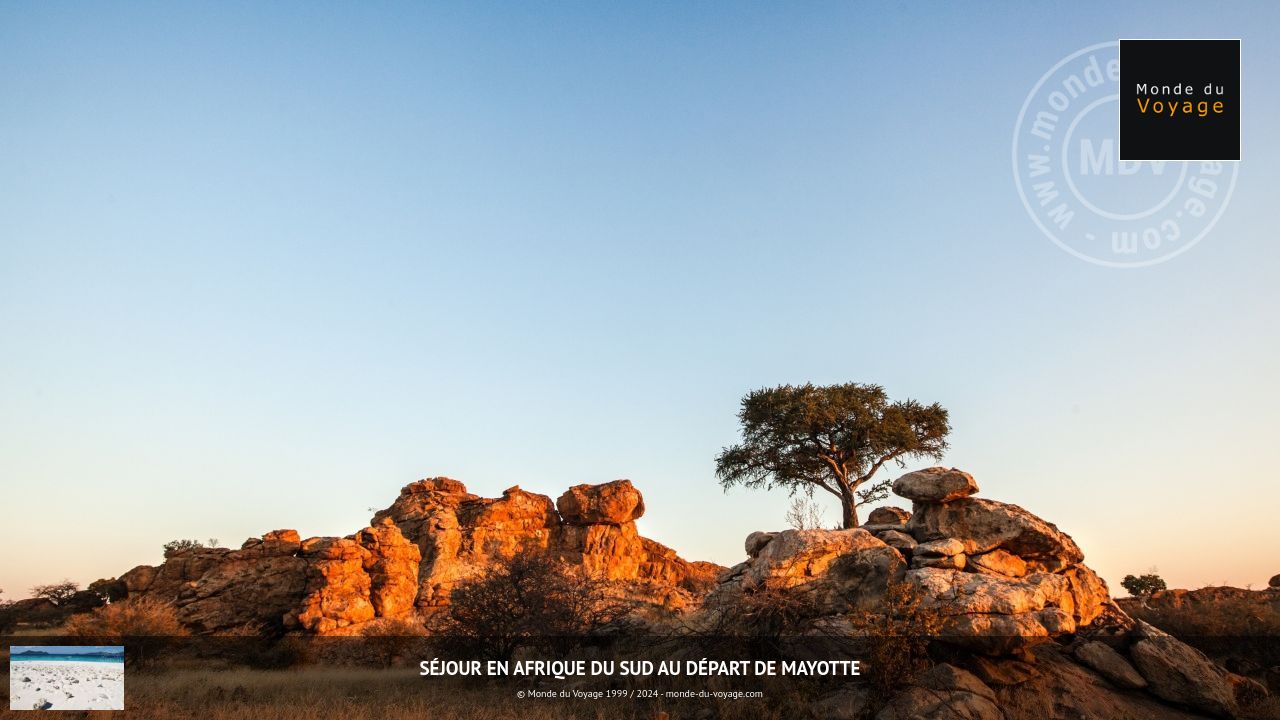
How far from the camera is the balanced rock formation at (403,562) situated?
32906mm

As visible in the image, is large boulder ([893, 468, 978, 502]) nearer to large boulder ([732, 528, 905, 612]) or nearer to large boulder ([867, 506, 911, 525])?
large boulder ([732, 528, 905, 612])

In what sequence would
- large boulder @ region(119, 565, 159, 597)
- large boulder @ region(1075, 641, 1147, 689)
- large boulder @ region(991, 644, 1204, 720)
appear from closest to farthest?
large boulder @ region(991, 644, 1204, 720) → large boulder @ region(1075, 641, 1147, 689) → large boulder @ region(119, 565, 159, 597)

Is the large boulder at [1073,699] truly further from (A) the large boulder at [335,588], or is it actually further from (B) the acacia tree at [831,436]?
(A) the large boulder at [335,588]

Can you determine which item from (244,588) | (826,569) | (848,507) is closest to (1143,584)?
(848,507)

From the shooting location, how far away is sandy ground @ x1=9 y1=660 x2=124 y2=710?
14430 mm

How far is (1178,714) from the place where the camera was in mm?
14508

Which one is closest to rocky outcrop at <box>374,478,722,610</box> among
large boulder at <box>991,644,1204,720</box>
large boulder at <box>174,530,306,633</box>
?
large boulder at <box>174,530,306,633</box>

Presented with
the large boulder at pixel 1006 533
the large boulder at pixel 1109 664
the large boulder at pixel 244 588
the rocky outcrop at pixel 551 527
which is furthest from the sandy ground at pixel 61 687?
the rocky outcrop at pixel 551 527

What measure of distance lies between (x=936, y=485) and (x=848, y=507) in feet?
35.0

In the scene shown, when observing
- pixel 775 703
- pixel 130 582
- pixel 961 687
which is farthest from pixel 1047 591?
pixel 130 582

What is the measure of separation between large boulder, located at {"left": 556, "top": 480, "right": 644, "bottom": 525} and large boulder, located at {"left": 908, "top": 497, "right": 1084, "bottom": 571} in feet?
108

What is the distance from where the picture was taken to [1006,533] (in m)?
18.2

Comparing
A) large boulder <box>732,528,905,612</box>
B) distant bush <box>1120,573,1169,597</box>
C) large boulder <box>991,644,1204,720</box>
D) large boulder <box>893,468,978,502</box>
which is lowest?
distant bush <box>1120,573,1169,597</box>

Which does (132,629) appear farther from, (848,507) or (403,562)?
(848,507)
